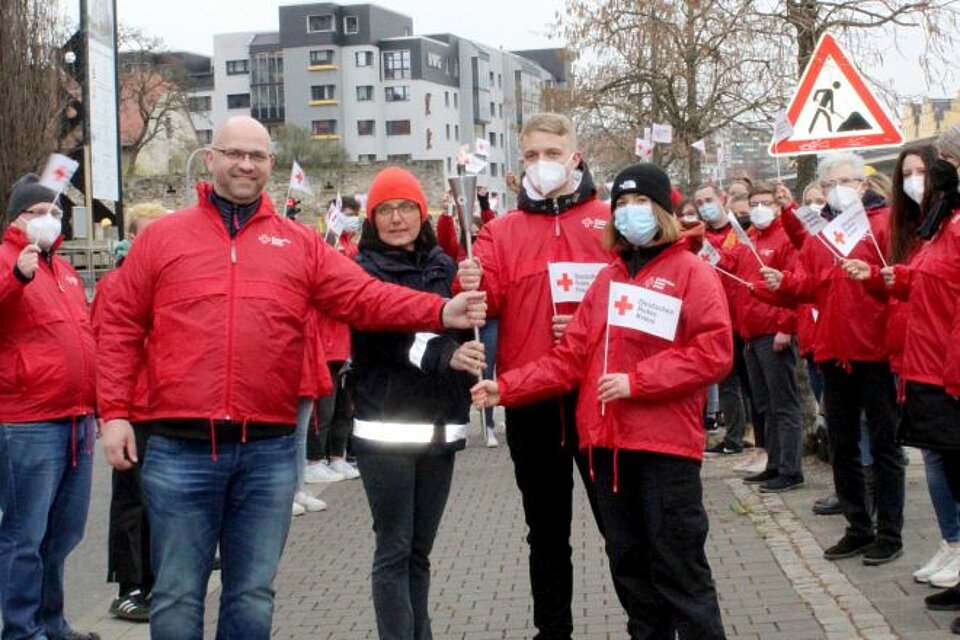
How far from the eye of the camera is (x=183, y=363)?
4.97 metres

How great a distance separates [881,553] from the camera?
302 inches

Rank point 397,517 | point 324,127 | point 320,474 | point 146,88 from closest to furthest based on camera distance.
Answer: point 397,517 → point 320,474 → point 146,88 → point 324,127

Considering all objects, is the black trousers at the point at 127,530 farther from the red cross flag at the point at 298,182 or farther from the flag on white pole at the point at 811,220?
the red cross flag at the point at 298,182

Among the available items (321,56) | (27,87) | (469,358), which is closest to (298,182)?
(469,358)

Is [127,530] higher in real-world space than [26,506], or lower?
lower

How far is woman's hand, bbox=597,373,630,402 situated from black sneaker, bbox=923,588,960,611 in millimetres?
2213

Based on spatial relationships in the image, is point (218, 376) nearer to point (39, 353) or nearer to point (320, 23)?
point (39, 353)

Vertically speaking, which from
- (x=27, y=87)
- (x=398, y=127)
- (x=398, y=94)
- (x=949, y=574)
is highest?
(x=398, y=94)

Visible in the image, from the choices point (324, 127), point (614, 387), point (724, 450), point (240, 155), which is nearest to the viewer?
point (240, 155)

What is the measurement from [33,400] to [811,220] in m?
3.85

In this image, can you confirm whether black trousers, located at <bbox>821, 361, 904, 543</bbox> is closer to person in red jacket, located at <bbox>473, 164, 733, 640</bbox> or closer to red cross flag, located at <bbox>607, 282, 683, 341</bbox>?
person in red jacket, located at <bbox>473, 164, 733, 640</bbox>

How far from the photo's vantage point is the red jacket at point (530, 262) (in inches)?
236

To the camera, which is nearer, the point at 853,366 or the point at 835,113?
the point at 853,366

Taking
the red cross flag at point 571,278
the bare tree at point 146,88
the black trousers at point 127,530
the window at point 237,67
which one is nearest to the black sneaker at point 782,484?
the black trousers at point 127,530
